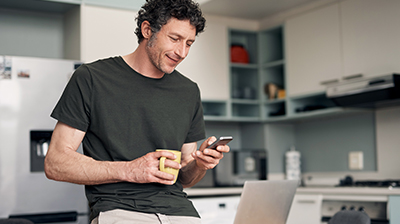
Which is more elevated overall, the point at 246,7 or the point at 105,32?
the point at 246,7

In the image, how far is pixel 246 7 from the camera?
379 centimetres

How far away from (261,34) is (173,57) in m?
2.88

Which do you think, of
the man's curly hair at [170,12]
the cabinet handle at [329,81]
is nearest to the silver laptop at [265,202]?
the man's curly hair at [170,12]

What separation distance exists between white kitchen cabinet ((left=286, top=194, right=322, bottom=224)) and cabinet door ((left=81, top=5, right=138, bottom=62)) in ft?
5.32

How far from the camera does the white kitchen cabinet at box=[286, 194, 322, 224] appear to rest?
3111 millimetres

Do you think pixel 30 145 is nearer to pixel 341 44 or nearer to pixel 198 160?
pixel 198 160

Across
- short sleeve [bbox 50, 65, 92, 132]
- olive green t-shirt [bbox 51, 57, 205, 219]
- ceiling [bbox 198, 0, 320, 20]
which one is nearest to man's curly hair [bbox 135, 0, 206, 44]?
olive green t-shirt [bbox 51, 57, 205, 219]

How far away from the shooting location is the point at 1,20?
3412mm

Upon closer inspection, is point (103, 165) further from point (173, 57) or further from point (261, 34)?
point (261, 34)

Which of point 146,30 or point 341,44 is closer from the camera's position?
point 146,30

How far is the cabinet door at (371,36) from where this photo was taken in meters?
3.01

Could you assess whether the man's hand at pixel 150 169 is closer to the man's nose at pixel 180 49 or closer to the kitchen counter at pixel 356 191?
the man's nose at pixel 180 49

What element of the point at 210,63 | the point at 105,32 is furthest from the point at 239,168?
the point at 105,32

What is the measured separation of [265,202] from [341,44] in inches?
83.1
